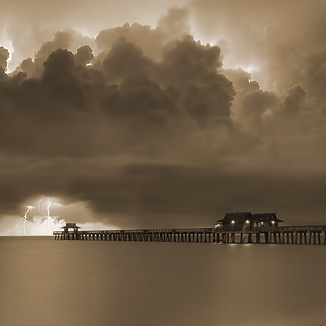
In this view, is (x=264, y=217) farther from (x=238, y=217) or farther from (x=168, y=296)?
(x=168, y=296)

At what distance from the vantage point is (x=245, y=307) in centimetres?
2616

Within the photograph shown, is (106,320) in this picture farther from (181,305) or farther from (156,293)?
(156,293)

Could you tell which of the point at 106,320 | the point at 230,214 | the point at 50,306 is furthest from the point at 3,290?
the point at 230,214

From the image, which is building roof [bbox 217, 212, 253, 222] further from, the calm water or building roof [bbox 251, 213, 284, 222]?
the calm water

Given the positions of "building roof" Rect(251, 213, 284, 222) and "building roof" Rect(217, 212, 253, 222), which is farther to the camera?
"building roof" Rect(251, 213, 284, 222)

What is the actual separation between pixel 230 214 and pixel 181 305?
6843 centimetres

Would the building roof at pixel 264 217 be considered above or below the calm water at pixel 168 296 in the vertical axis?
above

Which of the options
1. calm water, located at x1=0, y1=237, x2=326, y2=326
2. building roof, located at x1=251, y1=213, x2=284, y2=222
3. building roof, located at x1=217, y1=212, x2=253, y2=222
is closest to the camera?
calm water, located at x1=0, y1=237, x2=326, y2=326

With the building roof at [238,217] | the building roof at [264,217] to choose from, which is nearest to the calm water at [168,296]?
the building roof at [238,217]

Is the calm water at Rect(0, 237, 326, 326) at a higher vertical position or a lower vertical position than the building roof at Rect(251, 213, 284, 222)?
lower

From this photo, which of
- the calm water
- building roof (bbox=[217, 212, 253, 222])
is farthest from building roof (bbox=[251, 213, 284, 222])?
the calm water

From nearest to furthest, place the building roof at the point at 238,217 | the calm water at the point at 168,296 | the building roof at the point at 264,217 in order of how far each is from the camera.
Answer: the calm water at the point at 168,296 < the building roof at the point at 238,217 < the building roof at the point at 264,217

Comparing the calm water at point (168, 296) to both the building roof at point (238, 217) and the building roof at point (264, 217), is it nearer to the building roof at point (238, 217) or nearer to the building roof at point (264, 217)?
the building roof at point (238, 217)

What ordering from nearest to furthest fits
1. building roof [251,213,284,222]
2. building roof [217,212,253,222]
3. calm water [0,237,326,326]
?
calm water [0,237,326,326]
building roof [217,212,253,222]
building roof [251,213,284,222]
